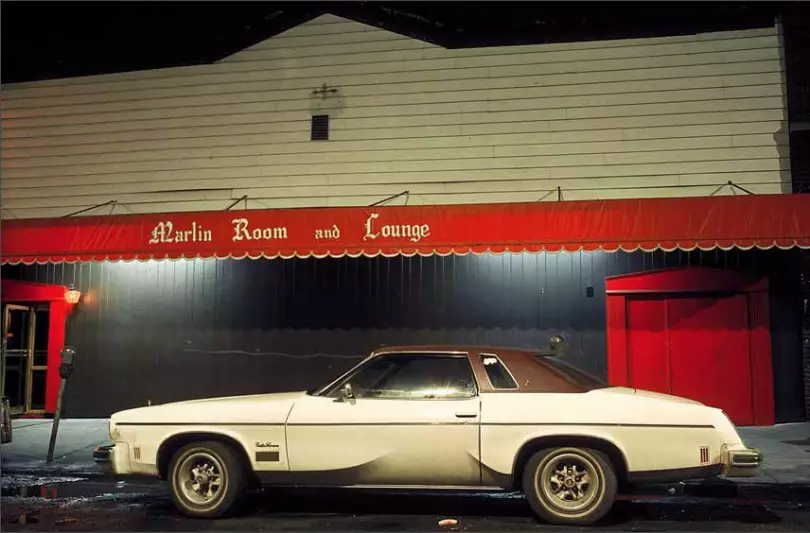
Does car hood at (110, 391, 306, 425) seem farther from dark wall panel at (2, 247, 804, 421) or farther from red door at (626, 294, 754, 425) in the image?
red door at (626, 294, 754, 425)

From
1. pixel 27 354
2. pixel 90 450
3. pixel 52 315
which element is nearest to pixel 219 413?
pixel 90 450

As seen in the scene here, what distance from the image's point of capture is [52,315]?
12.3 m

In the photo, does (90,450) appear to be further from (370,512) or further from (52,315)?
(370,512)

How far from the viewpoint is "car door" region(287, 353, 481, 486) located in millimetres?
5707

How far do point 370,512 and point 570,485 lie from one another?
1772 millimetres

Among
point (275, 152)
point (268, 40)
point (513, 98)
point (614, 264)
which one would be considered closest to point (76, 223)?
point (275, 152)

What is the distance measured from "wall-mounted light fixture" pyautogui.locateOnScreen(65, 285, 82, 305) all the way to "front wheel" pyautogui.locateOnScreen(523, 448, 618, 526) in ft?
29.8

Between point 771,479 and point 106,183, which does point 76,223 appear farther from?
point 771,479

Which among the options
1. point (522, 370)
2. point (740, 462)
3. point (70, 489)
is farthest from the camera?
point (70, 489)

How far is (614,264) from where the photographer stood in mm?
10805

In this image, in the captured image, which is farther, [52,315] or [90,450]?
[52,315]

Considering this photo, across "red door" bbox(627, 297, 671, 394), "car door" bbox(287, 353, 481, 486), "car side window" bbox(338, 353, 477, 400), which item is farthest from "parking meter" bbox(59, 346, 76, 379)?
"red door" bbox(627, 297, 671, 394)

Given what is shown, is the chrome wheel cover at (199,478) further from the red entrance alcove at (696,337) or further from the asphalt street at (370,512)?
the red entrance alcove at (696,337)

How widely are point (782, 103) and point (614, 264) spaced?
3264mm
